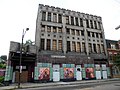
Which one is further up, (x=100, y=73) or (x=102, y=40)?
(x=102, y=40)

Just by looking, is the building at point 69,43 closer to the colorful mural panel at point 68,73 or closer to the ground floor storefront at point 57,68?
the ground floor storefront at point 57,68

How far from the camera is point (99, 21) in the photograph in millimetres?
35344

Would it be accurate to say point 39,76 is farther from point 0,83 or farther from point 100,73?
point 100,73

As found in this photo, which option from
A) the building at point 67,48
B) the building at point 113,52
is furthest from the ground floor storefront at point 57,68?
the building at point 113,52

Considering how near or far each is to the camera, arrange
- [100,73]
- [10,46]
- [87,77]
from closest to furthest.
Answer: [10,46] → [87,77] → [100,73]

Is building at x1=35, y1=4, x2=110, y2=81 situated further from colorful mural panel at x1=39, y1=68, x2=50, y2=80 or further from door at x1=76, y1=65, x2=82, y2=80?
colorful mural panel at x1=39, y1=68, x2=50, y2=80

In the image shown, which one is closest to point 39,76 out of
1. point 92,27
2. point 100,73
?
point 100,73

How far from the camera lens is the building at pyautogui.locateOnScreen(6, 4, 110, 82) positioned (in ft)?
82.2

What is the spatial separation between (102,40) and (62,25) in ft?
42.3

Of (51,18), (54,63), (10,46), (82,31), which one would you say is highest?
(51,18)

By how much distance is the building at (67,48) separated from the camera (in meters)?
25.0

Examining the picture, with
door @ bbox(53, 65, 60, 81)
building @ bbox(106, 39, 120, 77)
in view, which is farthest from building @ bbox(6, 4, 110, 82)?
building @ bbox(106, 39, 120, 77)

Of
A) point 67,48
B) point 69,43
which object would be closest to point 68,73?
point 67,48

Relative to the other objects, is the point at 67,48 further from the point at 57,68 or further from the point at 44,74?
the point at 44,74
